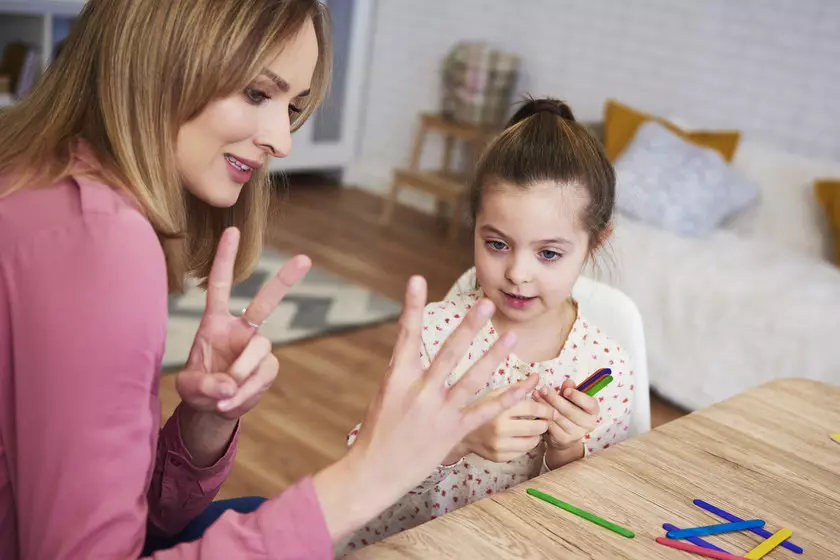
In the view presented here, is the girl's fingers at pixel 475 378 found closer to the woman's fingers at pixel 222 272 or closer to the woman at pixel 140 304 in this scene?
the woman at pixel 140 304

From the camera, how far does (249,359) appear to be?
81 cm

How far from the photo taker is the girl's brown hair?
138 centimetres

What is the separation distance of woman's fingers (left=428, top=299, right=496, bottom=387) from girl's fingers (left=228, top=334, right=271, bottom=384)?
0.54 feet

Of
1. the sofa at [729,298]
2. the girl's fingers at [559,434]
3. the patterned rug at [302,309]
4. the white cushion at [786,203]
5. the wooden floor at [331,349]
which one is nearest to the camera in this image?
the girl's fingers at [559,434]

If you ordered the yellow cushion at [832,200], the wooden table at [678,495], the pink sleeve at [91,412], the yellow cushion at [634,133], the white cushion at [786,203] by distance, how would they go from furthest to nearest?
the yellow cushion at [634,133] < the white cushion at [786,203] < the yellow cushion at [832,200] < the wooden table at [678,495] < the pink sleeve at [91,412]

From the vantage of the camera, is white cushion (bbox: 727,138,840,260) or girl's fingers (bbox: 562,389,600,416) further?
white cushion (bbox: 727,138,840,260)

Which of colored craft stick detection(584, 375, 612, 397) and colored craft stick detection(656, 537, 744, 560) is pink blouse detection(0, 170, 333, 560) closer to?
colored craft stick detection(656, 537, 744, 560)

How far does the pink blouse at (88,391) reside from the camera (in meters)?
0.73

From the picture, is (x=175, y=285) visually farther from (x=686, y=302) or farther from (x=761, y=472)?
(x=686, y=302)

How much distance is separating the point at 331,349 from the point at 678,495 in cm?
223

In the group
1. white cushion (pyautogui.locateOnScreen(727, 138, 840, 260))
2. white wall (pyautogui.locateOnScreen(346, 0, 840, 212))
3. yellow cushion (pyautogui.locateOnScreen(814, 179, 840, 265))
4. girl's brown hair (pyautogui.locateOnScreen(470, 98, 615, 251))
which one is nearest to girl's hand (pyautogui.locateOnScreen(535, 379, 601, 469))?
girl's brown hair (pyautogui.locateOnScreen(470, 98, 615, 251))

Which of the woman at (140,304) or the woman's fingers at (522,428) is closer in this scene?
the woman at (140,304)

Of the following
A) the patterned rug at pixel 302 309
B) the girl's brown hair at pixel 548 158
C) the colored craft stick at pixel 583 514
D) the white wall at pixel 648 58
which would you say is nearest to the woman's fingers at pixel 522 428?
the colored craft stick at pixel 583 514

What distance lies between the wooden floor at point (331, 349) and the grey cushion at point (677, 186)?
0.71 metres
